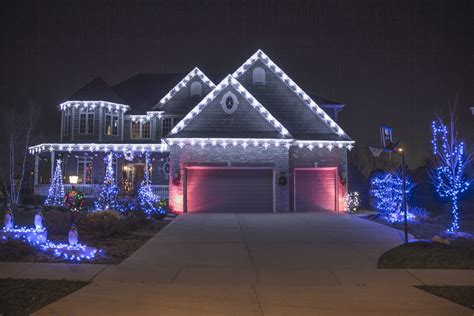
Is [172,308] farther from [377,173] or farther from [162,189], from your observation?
[377,173]

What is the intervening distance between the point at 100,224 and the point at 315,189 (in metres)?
13.4

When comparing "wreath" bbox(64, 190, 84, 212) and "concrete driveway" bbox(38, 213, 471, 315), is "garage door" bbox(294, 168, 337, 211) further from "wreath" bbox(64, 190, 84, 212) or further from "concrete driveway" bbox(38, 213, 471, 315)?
"wreath" bbox(64, 190, 84, 212)

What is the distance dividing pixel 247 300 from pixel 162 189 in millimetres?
18795

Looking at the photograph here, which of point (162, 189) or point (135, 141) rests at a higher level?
point (135, 141)

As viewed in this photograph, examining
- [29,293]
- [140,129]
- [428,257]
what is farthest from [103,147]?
[428,257]

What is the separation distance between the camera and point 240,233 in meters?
14.8

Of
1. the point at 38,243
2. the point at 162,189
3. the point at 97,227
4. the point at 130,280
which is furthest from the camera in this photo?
the point at 162,189

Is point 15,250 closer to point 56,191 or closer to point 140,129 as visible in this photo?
point 56,191

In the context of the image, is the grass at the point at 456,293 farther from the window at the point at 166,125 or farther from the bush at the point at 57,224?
the window at the point at 166,125

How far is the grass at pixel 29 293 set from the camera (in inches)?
245

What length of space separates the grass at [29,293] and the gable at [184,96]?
799 inches

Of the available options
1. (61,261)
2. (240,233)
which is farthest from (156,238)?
(61,261)

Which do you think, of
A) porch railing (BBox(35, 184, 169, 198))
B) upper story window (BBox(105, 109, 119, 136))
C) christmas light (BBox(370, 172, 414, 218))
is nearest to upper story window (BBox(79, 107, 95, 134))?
upper story window (BBox(105, 109, 119, 136))

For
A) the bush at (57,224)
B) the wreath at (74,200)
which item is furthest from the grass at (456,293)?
the wreath at (74,200)
